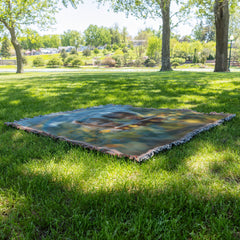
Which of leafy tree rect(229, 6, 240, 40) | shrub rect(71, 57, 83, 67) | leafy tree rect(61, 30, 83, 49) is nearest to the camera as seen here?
leafy tree rect(229, 6, 240, 40)

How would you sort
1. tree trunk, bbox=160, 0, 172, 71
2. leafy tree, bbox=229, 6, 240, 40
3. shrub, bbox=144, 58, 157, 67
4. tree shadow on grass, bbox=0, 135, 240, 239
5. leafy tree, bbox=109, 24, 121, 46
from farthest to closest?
leafy tree, bbox=109, 24, 121, 46 < shrub, bbox=144, 58, 157, 67 < leafy tree, bbox=229, 6, 240, 40 < tree trunk, bbox=160, 0, 172, 71 < tree shadow on grass, bbox=0, 135, 240, 239

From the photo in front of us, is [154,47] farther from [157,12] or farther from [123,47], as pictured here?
[157,12]

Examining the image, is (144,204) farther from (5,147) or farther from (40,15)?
(40,15)

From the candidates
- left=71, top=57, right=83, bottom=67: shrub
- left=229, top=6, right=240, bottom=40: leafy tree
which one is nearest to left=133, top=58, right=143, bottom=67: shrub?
left=71, top=57, right=83, bottom=67: shrub

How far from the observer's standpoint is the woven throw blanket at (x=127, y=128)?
8.09 feet

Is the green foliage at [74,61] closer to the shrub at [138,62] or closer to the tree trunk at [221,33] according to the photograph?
the shrub at [138,62]

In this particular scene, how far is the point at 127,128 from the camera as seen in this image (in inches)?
125

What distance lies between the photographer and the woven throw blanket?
8.09 feet

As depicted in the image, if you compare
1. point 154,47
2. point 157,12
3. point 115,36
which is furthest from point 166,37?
point 115,36

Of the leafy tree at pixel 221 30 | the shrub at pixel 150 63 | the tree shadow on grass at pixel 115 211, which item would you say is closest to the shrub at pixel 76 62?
the shrub at pixel 150 63

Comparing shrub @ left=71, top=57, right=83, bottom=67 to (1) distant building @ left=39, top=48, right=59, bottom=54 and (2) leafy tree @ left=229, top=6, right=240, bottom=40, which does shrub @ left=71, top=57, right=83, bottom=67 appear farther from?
(1) distant building @ left=39, top=48, right=59, bottom=54

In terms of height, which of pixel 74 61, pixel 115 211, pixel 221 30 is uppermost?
pixel 221 30

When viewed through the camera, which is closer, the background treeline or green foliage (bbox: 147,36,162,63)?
the background treeline

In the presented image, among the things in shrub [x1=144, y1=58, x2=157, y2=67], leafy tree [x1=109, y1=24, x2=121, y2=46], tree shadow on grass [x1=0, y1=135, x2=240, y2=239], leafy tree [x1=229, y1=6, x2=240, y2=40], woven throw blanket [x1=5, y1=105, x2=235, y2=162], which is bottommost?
tree shadow on grass [x1=0, y1=135, x2=240, y2=239]
